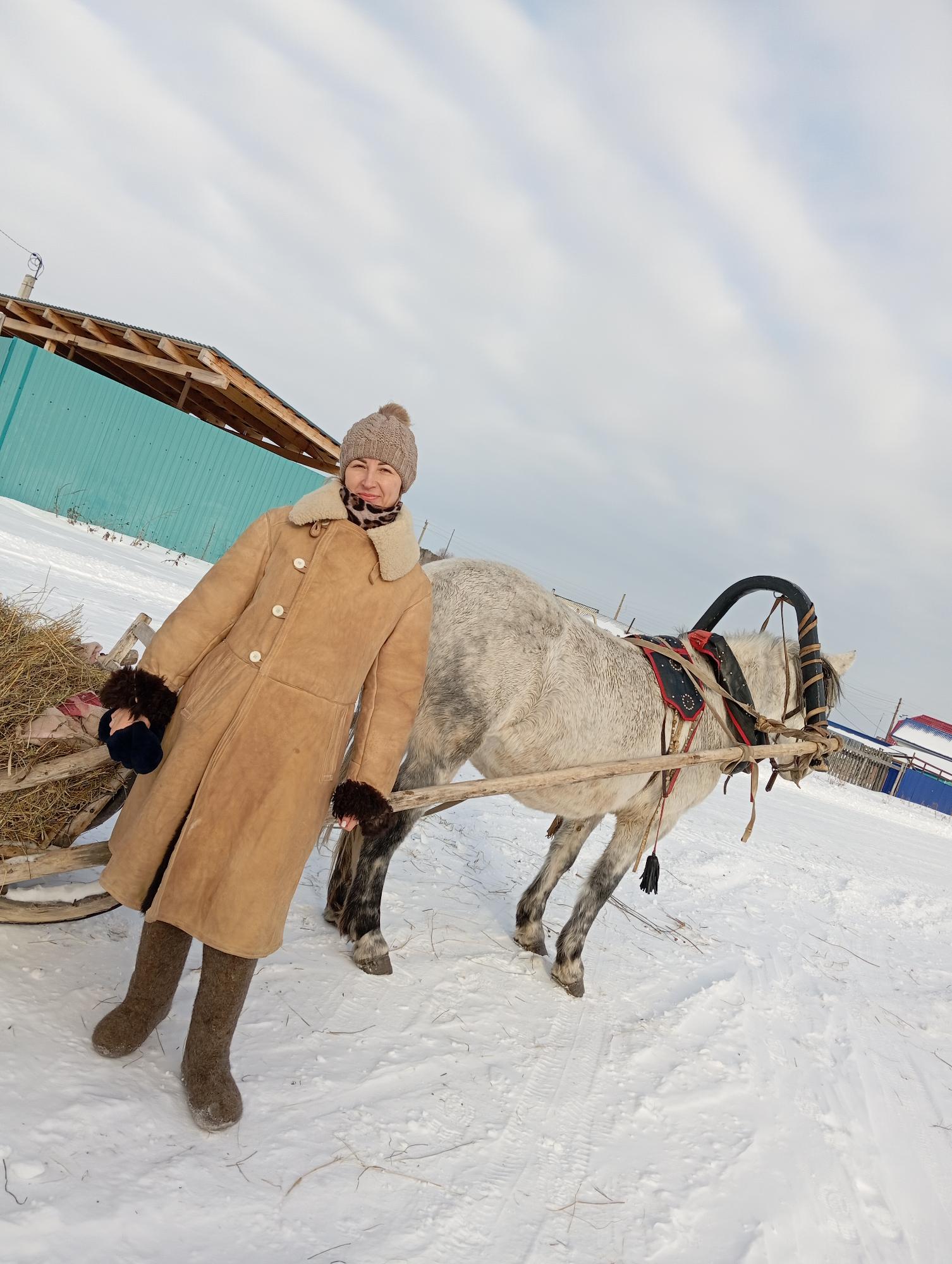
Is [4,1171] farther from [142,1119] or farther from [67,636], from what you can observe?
[67,636]

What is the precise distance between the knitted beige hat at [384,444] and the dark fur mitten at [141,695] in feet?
2.91

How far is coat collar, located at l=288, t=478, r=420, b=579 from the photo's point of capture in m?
2.41

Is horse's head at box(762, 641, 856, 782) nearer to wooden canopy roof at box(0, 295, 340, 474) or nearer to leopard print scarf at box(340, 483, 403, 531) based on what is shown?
leopard print scarf at box(340, 483, 403, 531)

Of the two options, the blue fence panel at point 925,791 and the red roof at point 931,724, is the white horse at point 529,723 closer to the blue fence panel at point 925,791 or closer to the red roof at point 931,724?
the blue fence panel at point 925,791

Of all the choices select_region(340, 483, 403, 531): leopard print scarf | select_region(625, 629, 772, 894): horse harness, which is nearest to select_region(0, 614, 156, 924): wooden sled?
select_region(340, 483, 403, 531): leopard print scarf

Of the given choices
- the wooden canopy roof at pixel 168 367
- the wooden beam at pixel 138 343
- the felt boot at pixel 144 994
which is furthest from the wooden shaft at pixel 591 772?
the wooden beam at pixel 138 343

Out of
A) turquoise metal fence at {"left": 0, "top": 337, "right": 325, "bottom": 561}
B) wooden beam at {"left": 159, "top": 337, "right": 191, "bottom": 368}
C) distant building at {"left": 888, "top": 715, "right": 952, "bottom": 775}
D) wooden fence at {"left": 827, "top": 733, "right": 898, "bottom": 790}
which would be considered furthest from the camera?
distant building at {"left": 888, "top": 715, "right": 952, "bottom": 775}

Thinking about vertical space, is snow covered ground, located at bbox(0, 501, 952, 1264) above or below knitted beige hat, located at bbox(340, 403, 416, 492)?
below

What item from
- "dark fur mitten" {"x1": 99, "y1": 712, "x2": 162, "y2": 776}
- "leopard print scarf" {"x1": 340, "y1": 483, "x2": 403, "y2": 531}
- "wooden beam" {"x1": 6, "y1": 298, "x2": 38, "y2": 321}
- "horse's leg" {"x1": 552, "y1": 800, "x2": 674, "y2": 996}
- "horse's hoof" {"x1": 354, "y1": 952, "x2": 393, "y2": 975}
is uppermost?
"wooden beam" {"x1": 6, "y1": 298, "x2": 38, "y2": 321}

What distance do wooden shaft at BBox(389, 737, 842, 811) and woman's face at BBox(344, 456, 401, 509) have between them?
1011mm

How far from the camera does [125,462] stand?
14273mm

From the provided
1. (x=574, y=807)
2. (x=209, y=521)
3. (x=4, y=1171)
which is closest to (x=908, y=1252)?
(x=574, y=807)

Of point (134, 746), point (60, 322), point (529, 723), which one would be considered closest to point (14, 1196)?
point (134, 746)

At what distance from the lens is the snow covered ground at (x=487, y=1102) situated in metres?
2.05
